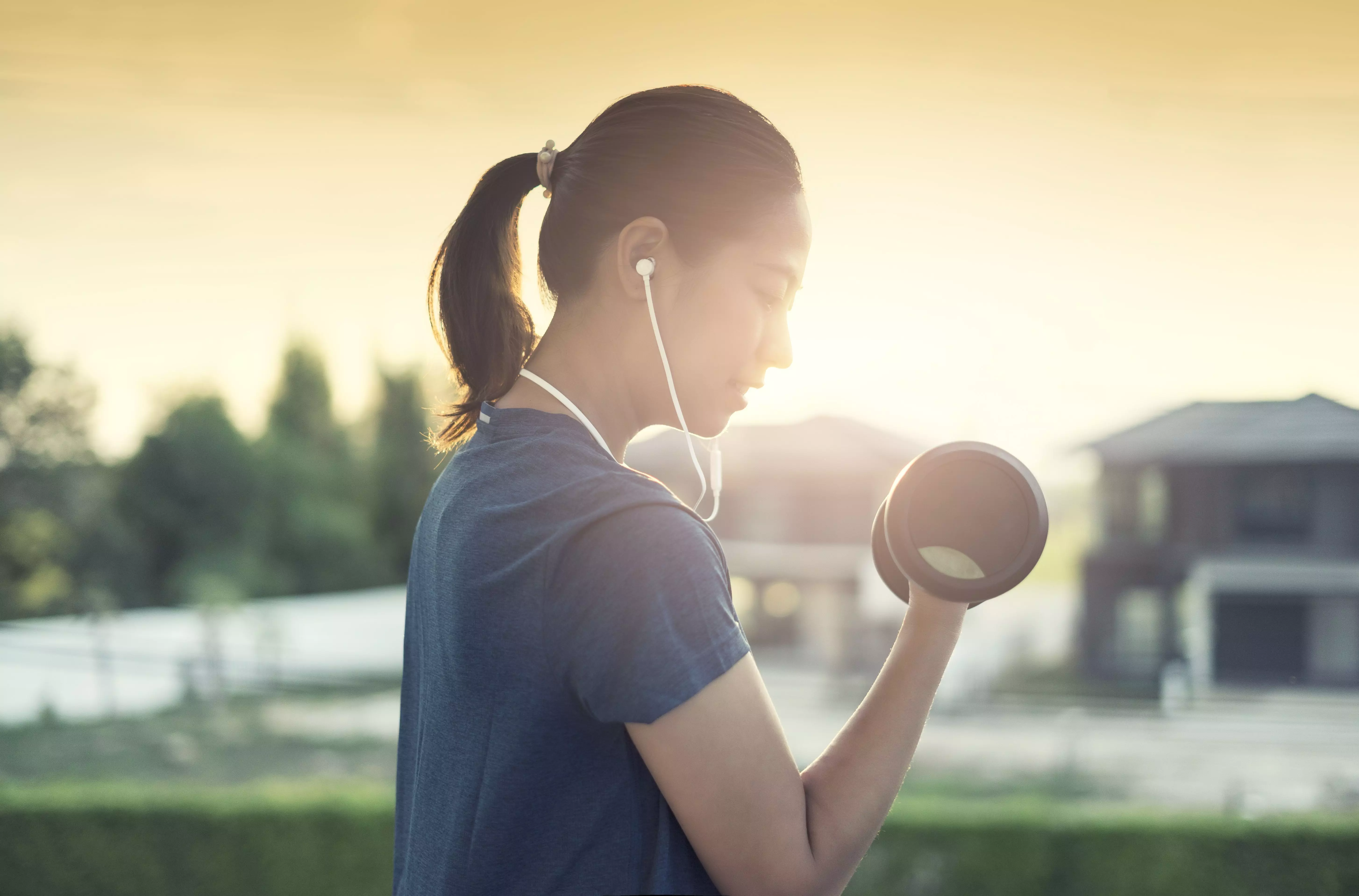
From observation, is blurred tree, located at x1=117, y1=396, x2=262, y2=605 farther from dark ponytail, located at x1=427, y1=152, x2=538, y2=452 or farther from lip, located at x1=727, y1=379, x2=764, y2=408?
lip, located at x1=727, y1=379, x2=764, y2=408

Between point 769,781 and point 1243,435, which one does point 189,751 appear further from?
point 1243,435

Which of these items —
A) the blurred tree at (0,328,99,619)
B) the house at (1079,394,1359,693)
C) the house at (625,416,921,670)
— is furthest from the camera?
the house at (625,416,921,670)

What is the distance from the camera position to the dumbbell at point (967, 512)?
54 centimetres

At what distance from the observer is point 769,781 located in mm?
435

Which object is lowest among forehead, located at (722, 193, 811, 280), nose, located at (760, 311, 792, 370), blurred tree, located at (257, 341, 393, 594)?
blurred tree, located at (257, 341, 393, 594)

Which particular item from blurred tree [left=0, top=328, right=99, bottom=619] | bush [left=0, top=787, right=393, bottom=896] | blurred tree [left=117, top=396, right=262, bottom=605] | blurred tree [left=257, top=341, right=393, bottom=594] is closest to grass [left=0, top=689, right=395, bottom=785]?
bush [left=0, top=787, right=393, bottom=896]

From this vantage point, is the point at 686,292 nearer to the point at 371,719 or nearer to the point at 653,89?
the point at 653,89

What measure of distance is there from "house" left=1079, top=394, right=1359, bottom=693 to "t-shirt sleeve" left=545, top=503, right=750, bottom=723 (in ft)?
20.1

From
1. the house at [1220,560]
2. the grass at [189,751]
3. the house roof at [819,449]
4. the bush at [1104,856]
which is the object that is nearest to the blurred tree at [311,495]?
the grass at [189,751]

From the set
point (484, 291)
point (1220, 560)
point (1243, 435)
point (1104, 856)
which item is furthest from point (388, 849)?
point (1220, 560)

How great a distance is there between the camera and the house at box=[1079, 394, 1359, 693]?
658cm

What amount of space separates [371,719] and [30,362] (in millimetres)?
2767

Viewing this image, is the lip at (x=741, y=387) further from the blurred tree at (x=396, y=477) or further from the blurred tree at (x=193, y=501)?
the blurred tree at (x=396, y=477)

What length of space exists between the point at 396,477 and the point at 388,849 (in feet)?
20.8
